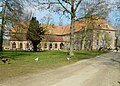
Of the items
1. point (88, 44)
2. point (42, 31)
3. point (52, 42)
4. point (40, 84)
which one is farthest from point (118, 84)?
point (52, 42)

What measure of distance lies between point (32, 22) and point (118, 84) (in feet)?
172

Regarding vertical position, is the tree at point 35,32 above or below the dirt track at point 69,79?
above

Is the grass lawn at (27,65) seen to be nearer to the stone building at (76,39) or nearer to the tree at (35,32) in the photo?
the tree at (35,32)

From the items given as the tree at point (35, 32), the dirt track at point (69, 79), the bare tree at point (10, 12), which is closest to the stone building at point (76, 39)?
the tree at point (35, 32)

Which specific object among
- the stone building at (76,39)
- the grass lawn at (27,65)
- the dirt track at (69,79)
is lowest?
the dirt track at (69,79)

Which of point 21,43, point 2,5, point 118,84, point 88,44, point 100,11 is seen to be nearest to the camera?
point 118,84

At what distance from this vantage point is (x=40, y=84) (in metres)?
11.8

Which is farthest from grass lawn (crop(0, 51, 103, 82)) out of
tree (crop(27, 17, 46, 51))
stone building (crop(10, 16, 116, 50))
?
stone building (crop(10, 16, 116, 50))

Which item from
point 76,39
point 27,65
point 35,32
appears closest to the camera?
point 27,65

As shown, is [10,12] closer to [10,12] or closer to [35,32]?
[10,12]

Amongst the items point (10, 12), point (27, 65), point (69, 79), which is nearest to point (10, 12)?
point (10, 12)

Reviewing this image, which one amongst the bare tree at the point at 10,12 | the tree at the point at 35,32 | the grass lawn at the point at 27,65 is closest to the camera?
the grass lawn at the point at 27,65

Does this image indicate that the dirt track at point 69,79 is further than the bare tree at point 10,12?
No

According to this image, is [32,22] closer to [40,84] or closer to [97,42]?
[97,42]
